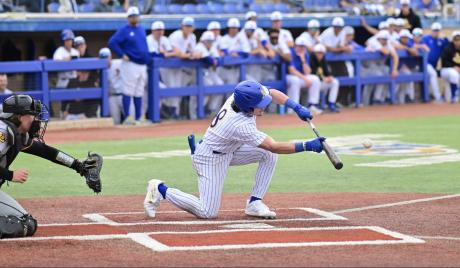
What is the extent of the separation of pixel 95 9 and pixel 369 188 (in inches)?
444

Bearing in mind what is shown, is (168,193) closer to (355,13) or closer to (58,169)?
(58,169)

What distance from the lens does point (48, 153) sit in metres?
8.16

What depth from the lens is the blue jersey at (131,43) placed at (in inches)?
727

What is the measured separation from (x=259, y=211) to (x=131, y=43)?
10272mm

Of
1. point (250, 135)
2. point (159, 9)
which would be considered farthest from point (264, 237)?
point (159, 9)

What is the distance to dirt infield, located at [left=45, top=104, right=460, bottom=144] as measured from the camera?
16766 mm

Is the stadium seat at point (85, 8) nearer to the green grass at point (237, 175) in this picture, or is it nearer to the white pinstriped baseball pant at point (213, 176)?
the green grass at point (237, 175)

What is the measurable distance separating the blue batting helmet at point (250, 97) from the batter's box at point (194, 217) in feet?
3.02

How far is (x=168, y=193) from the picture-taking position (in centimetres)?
865

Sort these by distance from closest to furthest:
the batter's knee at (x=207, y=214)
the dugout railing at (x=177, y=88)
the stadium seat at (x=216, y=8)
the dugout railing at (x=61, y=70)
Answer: the batter's knee at (x=207, y=214)
the dugout railing at (x=61, y=70)
the dugout railing at (x=177, y=88)
the stadium seat at (x=216, y=8)

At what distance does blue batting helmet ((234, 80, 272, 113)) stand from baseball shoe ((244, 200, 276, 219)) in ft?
2.61

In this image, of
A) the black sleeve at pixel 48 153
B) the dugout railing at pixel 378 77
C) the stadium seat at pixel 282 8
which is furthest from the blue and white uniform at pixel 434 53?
the black sleeve at pixel 48 153

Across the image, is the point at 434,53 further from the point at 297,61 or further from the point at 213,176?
the point at 213,176

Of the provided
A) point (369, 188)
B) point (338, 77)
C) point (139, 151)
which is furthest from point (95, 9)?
point (369, 188)
